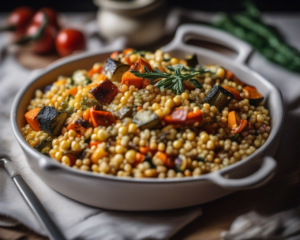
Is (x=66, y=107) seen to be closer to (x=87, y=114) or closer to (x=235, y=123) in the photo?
(x=87, y=114)

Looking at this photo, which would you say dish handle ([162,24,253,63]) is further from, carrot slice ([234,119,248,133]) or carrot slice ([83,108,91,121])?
carrot slice ([83,108,91,121])

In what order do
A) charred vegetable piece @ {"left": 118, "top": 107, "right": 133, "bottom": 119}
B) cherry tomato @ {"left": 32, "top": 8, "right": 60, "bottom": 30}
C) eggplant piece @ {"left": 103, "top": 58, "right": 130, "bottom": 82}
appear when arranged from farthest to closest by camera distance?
cherry tomato @ {"left": 32, "top": 8, "right": 60, "bottom": 30} → eggplant piece @ {"left": 103, "top": 58, "right": 130, "bottom": 82} → charred vegetable piece @ {"left": 118, "top": 107, "right": 133, "bottom": 119}

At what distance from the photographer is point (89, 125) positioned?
6.95 feet

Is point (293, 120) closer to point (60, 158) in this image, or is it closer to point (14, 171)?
point (60, 158)

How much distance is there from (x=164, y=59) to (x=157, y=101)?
612 mm

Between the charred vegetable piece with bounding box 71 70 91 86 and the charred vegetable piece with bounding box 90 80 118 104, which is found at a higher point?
the charred vegetable piece with bounding box 90 80 118 104

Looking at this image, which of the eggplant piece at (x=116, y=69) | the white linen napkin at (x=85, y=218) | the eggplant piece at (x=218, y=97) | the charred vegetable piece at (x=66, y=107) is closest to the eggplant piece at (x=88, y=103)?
the charred vegetable piece at (x=66, y=107)

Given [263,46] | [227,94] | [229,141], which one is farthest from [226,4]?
[229,141]

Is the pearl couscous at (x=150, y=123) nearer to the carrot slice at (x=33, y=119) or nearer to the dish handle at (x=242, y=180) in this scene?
the carrot slice at (x=33, y=119)

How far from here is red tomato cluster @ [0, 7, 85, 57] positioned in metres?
3.74

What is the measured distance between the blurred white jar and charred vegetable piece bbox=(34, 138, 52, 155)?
80.9 inches

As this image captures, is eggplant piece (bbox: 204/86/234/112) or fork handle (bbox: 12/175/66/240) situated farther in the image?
eggplant piece (bbox: 204/86/234/112)

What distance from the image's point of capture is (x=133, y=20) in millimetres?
3674

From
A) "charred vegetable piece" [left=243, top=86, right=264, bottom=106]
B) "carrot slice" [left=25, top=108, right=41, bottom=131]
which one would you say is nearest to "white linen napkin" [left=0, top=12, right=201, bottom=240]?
"carrot slice" [left=25, top=108, right=41, bottom=131]
